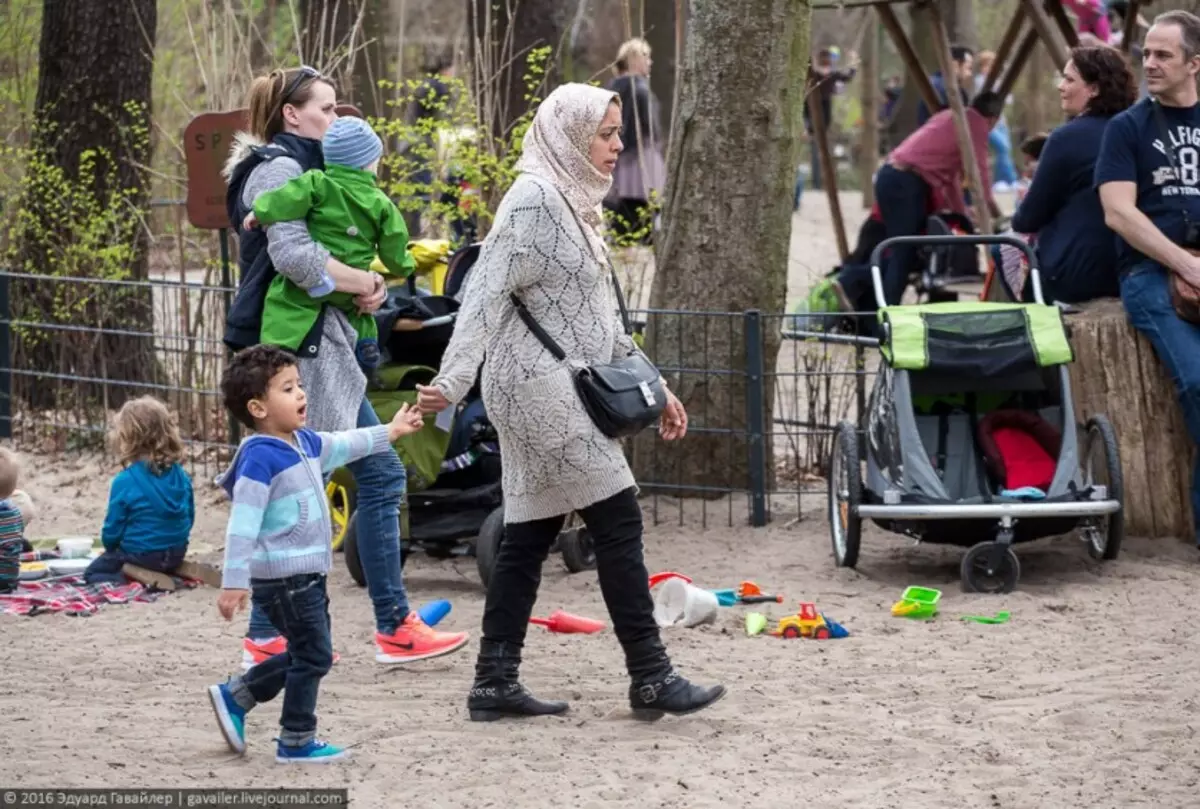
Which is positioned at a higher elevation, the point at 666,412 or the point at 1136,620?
the point at 666,412

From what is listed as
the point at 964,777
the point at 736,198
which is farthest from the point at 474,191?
the point at 964,777

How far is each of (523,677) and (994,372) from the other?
6.99 feet

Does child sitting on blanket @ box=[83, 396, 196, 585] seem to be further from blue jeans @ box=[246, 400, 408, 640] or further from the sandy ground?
blue jeans @ box=[246, 400, 408, 640]

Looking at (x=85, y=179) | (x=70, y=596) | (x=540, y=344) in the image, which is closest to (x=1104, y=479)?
(x=540, y=344)

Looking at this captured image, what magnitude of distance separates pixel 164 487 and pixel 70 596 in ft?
1.71

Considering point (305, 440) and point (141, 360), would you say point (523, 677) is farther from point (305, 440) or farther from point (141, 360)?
point (141, 360)

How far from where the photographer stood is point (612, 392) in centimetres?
A: 514

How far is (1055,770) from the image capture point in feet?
16.0

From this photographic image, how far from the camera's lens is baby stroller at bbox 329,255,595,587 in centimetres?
698

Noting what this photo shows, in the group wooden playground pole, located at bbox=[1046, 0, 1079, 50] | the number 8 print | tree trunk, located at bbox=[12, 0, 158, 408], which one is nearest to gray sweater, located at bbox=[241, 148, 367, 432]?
the number 8 print

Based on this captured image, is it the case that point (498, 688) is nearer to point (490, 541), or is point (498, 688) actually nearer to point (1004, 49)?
point (490, 541)

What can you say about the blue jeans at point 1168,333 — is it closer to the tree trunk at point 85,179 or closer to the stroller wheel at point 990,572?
the stroller wheel at point 990,572

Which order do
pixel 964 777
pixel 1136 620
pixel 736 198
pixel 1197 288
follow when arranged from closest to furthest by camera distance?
1. pixel 964 777
2. pixel 1136 620
3. pixel 1197 288
4. pixel 736 198

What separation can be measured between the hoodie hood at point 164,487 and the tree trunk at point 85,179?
2808mm
